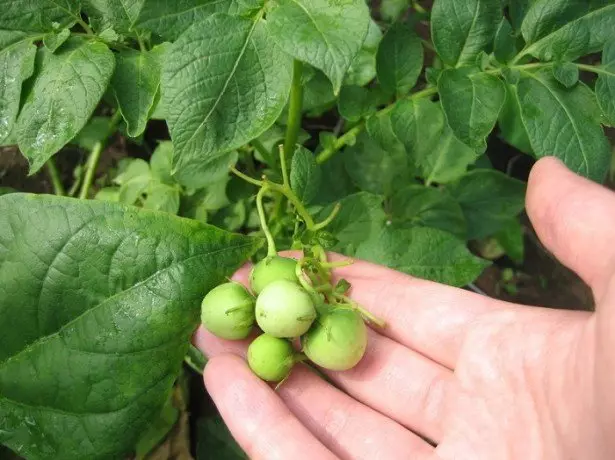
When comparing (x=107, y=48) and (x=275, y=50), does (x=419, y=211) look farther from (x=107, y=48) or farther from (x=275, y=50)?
(x=107, y=48)

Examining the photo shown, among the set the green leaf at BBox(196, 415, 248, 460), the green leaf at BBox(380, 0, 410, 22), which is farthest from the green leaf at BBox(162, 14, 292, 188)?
the green leaf at BBox(196, 415, 248, 460)

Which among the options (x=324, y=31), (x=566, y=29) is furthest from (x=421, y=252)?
(x=324, y=31)

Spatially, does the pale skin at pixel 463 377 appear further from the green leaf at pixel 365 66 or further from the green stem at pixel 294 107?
the green leaf at pixel 365 66

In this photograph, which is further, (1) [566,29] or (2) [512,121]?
(2) [512,121]

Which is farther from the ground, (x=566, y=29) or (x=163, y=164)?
(x=566, y=29)

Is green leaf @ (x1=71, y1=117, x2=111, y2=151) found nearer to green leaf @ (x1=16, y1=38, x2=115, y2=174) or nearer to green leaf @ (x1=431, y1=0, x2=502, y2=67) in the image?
green leaf @ (x1=16, y1=38, x2=115, y2=174)

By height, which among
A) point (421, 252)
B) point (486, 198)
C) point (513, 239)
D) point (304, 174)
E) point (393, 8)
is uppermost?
point (393, 8)

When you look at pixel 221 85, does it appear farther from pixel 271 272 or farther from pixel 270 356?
pixel 270 356

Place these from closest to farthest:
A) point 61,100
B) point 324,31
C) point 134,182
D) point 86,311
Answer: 1. point 324,31
2. point 61,100
3. point 86,311
4. point 134,182
